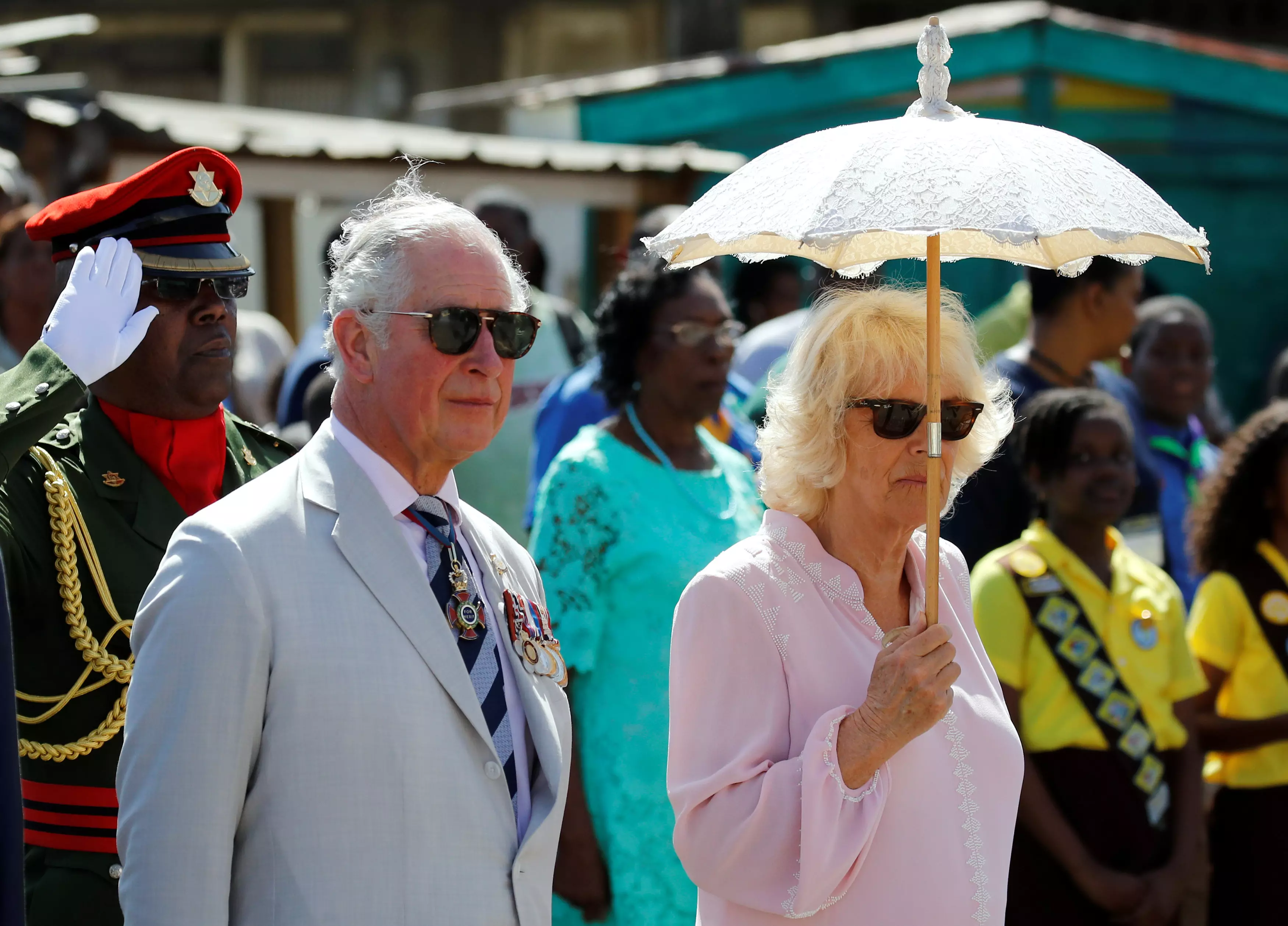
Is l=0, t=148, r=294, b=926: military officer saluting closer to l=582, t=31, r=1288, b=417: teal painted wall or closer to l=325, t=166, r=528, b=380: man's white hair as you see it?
l=325, t=166, r=528, b=380: man's white hair

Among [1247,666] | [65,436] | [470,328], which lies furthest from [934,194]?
[1247,666]

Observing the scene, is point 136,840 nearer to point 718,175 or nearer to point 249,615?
point 249,615

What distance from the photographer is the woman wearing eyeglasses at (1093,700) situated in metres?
4.25

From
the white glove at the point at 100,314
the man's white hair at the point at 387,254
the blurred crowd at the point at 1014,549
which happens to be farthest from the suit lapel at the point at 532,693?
the blurred crowd at the point at 1014,549

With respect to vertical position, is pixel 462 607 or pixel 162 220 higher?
pixel 162 220

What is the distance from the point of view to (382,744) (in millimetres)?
2420

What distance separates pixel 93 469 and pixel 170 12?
72.3 ft

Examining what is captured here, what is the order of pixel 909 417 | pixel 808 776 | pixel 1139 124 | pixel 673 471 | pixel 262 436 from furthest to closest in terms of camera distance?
1. pixel 1139 124
2. pixel 673 471
3. pixel 262 436
4. pixel 909 417
5. pixel 808 776

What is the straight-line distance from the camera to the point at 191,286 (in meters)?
3.16

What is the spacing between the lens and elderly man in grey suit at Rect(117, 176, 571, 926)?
7.64ft

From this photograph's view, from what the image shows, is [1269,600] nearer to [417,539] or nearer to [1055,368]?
[1055,368]

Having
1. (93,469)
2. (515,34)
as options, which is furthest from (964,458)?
(515,34)

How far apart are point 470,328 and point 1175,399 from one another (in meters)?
4.47

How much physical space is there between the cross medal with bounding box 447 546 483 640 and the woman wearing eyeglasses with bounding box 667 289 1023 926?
48cm
